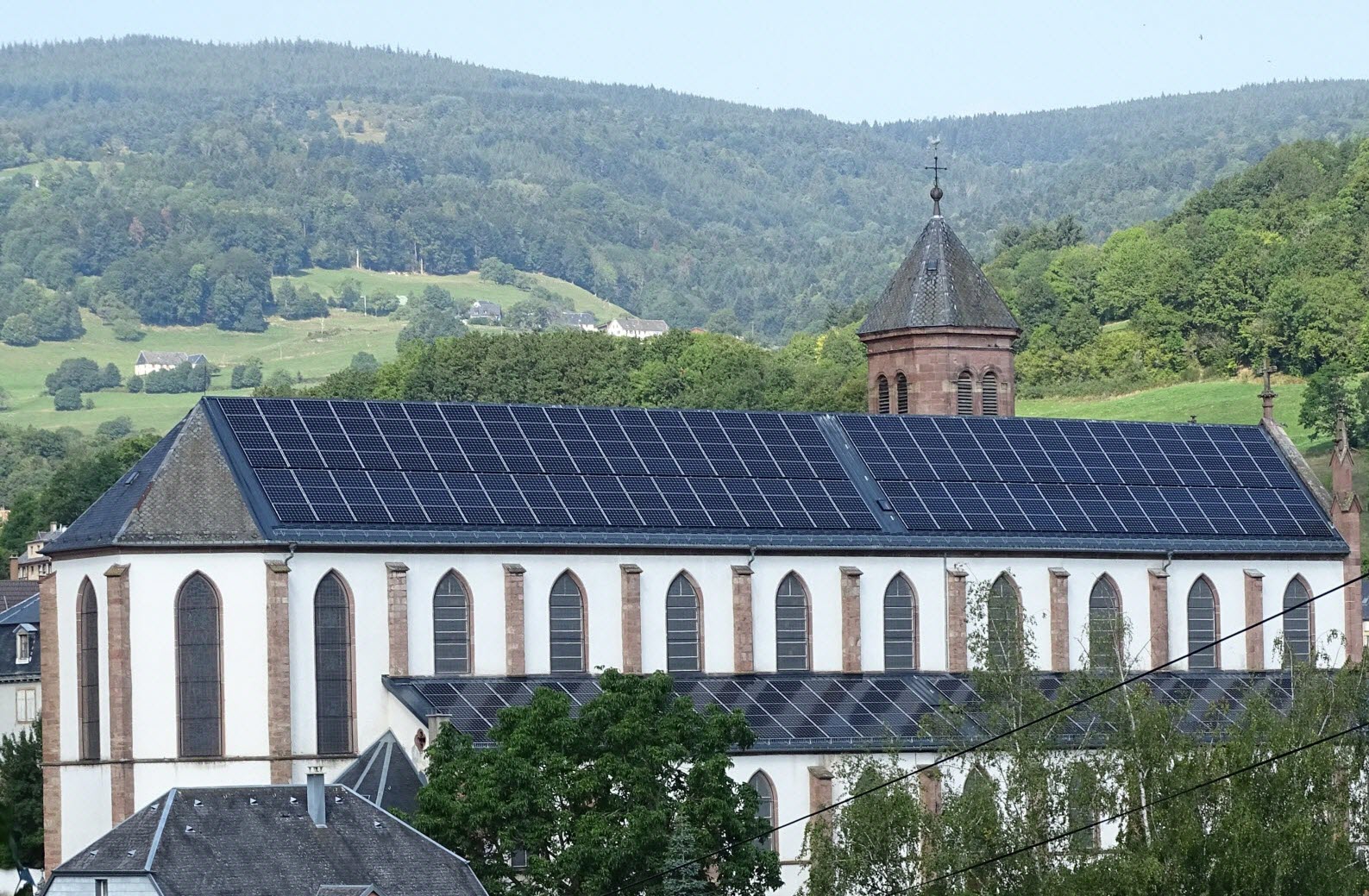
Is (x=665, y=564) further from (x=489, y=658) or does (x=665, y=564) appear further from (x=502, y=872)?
(x=502, y=872)

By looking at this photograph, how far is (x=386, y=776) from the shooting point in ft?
238

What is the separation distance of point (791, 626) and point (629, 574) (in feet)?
17.4

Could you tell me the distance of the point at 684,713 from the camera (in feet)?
220

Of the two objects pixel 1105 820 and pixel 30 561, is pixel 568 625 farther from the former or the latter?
pixel 30 561

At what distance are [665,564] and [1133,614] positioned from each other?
49.5ft

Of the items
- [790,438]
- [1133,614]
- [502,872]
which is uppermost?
[790,438]

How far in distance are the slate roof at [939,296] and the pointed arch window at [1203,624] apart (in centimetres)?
1299

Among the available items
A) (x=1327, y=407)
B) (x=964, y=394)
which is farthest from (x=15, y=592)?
(x=1327, y=407)

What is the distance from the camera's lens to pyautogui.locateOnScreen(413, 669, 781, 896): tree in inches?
2468

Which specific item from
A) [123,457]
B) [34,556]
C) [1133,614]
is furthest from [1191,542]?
[123,457]

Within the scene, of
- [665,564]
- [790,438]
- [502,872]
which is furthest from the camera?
[790,438]

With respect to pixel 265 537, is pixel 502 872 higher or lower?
lower

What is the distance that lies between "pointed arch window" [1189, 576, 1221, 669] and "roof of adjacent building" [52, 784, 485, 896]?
31.4 meters

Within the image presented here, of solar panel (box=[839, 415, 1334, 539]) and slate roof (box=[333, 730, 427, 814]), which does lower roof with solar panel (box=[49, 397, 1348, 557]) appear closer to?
solar panel (box=[839, 415, 1334, 539])
